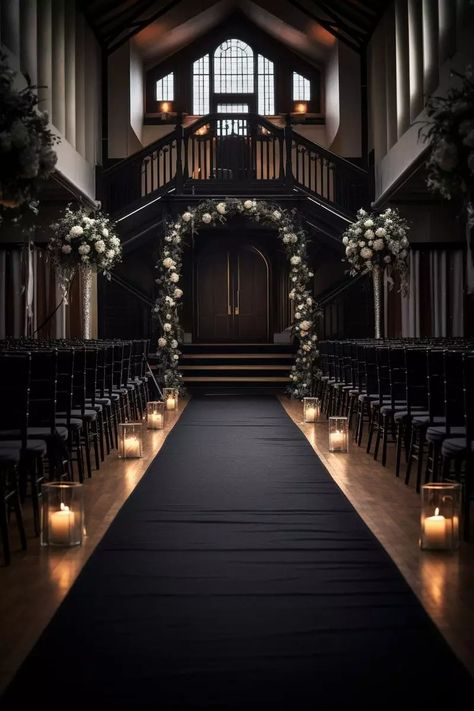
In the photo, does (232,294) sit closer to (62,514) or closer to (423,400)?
(423,400)

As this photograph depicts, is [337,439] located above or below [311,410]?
below

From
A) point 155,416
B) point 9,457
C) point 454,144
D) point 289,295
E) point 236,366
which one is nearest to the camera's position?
point 9,457

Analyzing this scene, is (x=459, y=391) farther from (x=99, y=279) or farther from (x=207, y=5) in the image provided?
(x=207, y=5)

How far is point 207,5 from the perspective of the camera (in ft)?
72.2

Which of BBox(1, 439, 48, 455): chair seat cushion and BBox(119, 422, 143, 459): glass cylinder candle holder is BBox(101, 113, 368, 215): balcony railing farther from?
BBox(1, 439, 48, 455): chair seat cushion

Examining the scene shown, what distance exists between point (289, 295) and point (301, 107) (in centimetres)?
892

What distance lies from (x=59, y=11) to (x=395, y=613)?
15001 mm

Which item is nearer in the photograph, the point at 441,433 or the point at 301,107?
the point at 441,433

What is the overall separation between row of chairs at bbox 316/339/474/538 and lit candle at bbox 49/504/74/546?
6.66ft

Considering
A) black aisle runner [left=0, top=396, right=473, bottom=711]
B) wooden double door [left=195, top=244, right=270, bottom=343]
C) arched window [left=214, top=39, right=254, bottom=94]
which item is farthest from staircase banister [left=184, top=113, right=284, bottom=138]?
black aisle runner [left=0, top=396, right=473, bottom=711]

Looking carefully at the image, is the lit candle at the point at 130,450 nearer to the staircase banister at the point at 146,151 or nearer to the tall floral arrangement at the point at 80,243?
the tall floral arrangement at the point at 80,243

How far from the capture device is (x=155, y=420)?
1099 centimetres

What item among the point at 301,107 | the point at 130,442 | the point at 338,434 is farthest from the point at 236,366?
the point at 130,442

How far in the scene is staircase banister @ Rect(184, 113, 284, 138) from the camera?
18266mm
